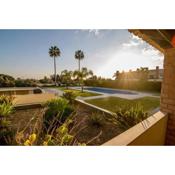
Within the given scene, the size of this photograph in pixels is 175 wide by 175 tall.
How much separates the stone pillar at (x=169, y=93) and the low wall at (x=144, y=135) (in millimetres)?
104

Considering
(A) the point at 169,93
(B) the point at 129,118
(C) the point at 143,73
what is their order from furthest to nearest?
(C) the point at 143,73, (B) the point at 129,118, (A) the point at 169,93

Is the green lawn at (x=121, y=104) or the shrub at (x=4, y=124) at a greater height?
the shrub at (x=4, y=124)

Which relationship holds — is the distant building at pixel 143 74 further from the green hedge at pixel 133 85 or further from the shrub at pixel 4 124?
the shrub at pixel 4 124

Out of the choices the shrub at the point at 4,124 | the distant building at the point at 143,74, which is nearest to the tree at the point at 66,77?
the distant building at the point at 143,74

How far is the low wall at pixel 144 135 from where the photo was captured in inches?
51.4

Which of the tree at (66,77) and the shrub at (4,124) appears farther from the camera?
the tree at (66,77)

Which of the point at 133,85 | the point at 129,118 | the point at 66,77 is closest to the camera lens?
the point at 129,118

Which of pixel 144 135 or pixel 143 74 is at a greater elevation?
pixel 143 74

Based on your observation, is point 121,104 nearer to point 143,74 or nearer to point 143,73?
point 143,74

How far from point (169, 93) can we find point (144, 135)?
1.05m

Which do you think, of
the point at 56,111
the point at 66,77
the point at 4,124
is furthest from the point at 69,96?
the point at 66,77

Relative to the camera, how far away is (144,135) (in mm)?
1513

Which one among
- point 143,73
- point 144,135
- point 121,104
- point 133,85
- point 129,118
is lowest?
point 121,104
